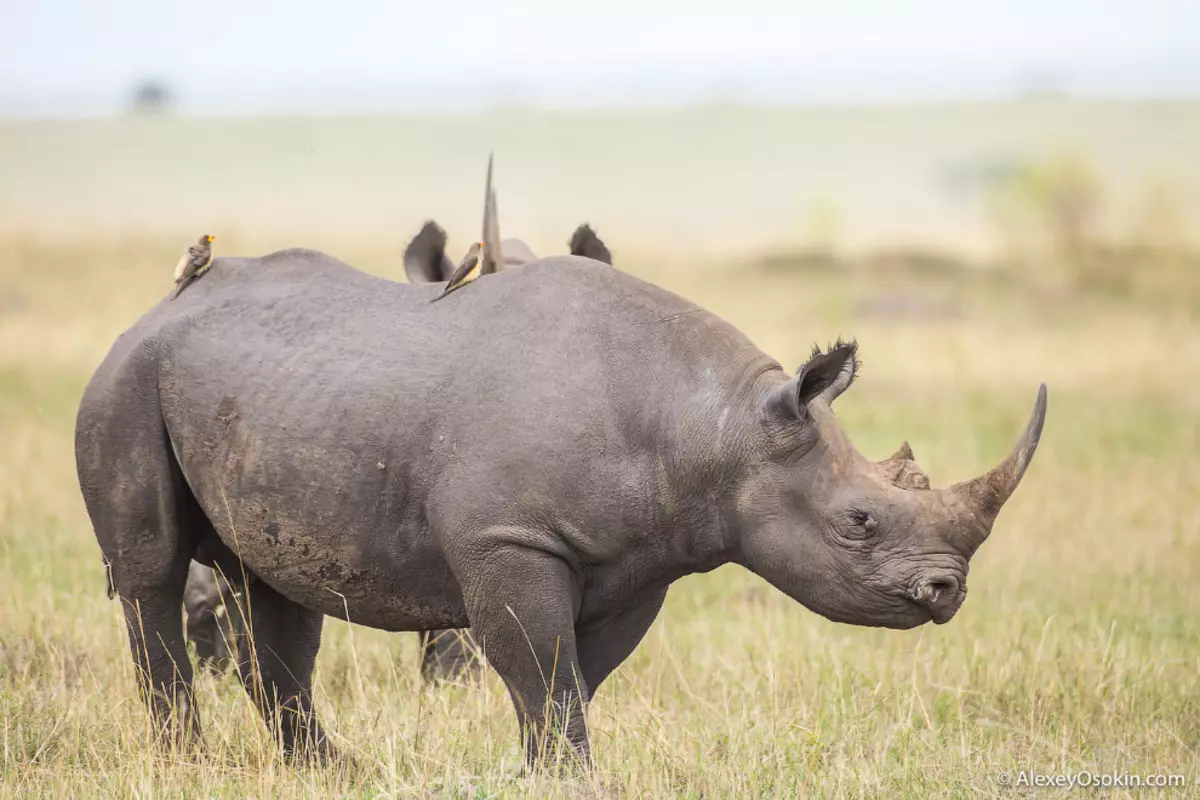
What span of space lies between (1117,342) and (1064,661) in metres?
17.3

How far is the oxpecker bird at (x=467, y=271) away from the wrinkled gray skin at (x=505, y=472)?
0.16ft

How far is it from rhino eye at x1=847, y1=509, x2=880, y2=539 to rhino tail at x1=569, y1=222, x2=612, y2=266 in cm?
218

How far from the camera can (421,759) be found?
221 inches

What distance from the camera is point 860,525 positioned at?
492 cm

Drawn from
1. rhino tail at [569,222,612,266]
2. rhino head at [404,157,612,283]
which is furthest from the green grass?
rhino tail at [569,222,612,266]

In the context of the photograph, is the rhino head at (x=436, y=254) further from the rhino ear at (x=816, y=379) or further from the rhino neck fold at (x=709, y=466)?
the rhino ear at (x=816, y=379)

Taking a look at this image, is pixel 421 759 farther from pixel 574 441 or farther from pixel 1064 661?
pixel 1064 661

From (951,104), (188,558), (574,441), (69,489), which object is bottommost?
(69,489)

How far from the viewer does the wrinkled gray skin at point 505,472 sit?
5.00 meters

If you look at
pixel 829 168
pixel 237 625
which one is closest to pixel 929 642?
pixel 237 625

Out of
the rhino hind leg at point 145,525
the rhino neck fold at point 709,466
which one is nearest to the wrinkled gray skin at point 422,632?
the rhino hind leg at point 145,525

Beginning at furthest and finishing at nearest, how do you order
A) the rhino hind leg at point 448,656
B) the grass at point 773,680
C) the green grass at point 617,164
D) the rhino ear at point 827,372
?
the green grass at point 617,164 → the rhino hind leg at point 448,656 → the grass at point 773,680 → the rhino ear at point 827,372

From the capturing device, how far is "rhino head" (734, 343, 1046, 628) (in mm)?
4906

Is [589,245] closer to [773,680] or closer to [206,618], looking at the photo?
[773,680]
